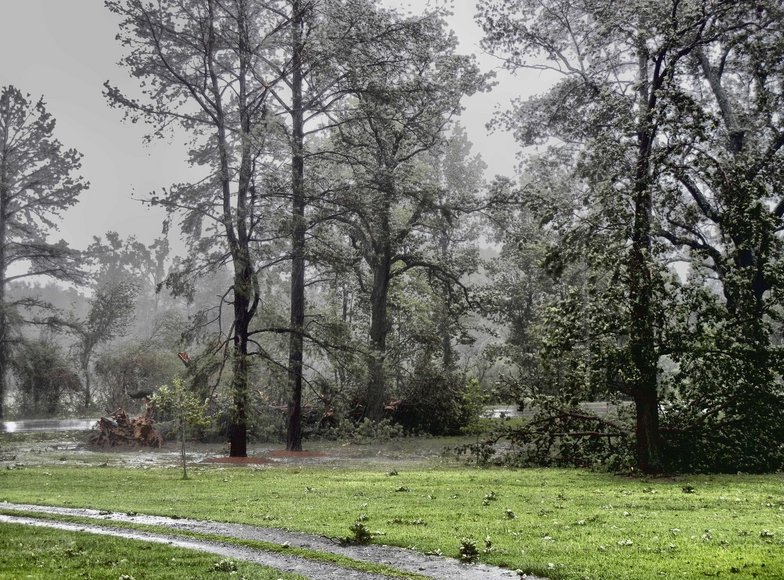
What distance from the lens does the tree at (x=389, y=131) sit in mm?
28016

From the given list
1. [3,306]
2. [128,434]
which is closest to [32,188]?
[3,306]

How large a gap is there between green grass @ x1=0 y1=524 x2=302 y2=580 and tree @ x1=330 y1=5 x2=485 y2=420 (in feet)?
55.3

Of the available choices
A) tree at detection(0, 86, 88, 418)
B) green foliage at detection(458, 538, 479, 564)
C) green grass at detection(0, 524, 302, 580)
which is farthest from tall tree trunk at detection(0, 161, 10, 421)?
green foliage at detection(458, 538, 479, 564)

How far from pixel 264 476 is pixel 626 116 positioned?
13.9m

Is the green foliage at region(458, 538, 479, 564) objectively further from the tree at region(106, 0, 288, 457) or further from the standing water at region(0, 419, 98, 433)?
the standing water at region(0, 419, 98, 433)

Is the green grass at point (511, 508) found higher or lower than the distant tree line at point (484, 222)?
lower

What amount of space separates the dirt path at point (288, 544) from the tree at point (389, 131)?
14936 mm

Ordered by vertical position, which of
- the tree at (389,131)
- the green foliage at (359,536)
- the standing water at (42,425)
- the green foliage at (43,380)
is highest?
the tree at (389,131)

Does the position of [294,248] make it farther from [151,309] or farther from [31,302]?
[151,309]

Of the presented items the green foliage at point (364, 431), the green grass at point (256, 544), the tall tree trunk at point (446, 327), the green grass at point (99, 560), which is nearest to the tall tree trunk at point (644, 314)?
the green grass at point (256, 544)

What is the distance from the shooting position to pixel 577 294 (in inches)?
703

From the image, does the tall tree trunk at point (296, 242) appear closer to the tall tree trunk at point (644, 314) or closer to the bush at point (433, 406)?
the bush at point (433, 406)

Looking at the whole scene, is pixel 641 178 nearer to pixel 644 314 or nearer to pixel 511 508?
pixel 644 314

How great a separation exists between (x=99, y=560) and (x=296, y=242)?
18204 mm
